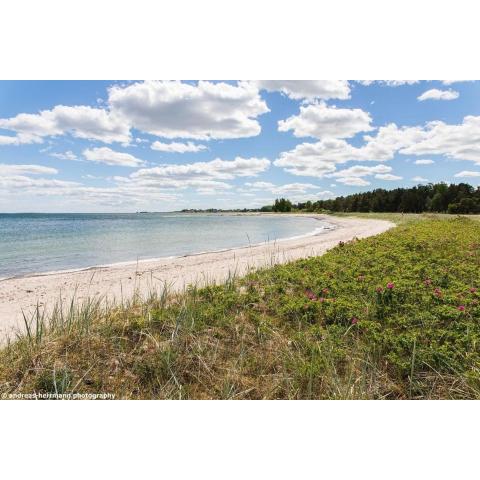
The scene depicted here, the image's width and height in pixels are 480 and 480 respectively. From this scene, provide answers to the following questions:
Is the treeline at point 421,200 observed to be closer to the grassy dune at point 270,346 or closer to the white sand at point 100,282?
the white sand at point 100,282

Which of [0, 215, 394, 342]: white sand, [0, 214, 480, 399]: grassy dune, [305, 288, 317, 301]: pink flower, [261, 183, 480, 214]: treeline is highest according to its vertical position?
[261, 183, 480, 214]: treeline

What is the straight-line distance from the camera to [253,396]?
128 inches

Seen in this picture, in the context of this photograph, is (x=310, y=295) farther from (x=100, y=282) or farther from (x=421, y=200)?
(x=421, y=200)

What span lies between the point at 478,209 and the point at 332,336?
80.0 ft

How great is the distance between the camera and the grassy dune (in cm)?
328

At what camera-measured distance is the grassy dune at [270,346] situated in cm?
328

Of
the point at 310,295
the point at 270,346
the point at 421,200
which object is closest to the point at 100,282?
the point at 310,295

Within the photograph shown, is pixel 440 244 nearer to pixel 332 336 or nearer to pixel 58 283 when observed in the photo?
pixel 332 336

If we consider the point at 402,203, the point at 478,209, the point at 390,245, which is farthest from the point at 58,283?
the point at 402,203

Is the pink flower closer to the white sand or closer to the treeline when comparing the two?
the white sand

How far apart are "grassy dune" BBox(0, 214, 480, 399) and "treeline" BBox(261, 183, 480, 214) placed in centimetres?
1036

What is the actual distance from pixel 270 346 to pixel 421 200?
34.1 meters

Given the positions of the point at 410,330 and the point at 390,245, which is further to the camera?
the point at 390,245

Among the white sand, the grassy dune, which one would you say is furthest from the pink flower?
the white sand
